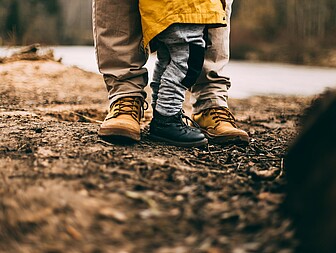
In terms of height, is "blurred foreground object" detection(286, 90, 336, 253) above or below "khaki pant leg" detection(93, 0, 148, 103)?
below

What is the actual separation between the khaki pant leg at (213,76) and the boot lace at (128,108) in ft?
1.27

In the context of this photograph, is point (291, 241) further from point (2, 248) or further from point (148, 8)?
point (148, 8)

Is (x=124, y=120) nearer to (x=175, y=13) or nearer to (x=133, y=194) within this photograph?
(x=175, y=13)

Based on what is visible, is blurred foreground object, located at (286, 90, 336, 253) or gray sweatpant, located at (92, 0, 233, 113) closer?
blurred foreground object, located at (286, 90, 336, 253)

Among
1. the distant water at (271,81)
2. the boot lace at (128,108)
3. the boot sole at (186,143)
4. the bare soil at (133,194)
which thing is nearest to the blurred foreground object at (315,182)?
the bare soil at (133,194)

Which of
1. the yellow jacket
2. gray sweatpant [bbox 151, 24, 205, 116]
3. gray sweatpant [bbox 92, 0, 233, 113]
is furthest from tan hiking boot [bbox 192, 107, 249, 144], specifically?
the yellow jacket

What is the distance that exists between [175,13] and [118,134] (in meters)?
0.58

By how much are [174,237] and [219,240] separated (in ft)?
0.37

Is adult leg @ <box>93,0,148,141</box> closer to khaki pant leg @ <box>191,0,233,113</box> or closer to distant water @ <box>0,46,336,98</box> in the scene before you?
khaki pant leg @ <box>191,0,233,113</box>

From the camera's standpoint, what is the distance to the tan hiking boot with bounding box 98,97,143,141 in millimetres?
1867

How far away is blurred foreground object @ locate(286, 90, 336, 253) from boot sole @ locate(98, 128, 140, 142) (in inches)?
34.5

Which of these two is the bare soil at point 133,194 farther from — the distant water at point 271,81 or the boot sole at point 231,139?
the distant water at point 271,81

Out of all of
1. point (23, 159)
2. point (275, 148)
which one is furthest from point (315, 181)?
point (275, 148)

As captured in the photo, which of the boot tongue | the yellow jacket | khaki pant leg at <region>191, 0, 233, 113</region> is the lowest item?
the boot tongue
